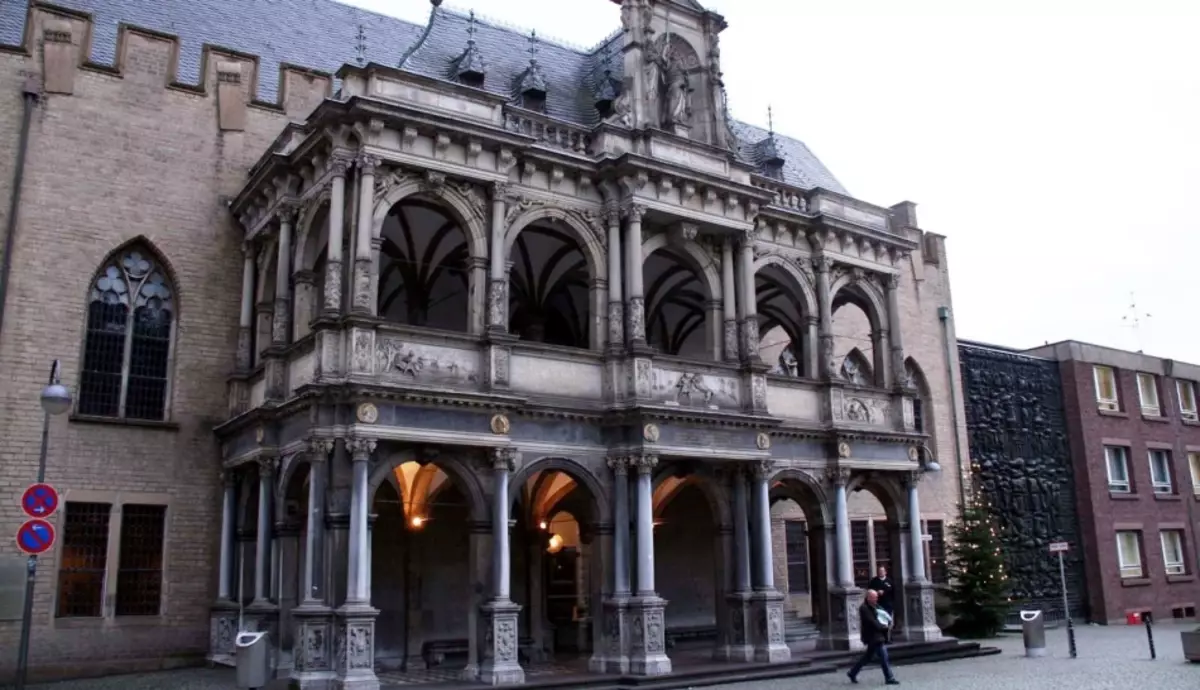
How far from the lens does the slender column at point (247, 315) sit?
21.3m

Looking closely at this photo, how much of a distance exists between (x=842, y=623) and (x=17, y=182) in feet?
60.9

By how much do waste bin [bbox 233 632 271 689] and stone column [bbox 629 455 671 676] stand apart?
20.7 feet

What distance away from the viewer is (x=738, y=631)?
66.1 ft

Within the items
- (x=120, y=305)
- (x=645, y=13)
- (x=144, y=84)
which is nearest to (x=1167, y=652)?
(x=645, y=13)

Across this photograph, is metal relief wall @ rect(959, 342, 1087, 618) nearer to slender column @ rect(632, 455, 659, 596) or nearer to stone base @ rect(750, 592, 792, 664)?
stone base @ rect(750, 592, 792, 664)

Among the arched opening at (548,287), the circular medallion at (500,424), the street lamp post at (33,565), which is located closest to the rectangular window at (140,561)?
the street lamp post at (33,565)

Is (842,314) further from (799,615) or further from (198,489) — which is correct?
(198,489)

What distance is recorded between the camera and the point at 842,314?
31906mm

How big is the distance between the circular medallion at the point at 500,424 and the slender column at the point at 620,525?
8.03 ft

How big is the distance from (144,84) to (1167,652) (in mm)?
24928

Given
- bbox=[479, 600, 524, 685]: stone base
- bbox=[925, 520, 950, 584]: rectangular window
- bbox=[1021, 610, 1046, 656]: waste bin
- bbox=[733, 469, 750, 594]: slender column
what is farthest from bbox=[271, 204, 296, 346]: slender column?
bbox=[925, 520, 950, 584]: rectangular window

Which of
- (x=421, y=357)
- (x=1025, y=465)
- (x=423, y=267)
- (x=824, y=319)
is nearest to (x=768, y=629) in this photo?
(x=824, y=319)

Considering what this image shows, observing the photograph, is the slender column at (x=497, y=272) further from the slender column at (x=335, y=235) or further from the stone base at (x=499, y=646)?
the stone base at (x=499, y=646)

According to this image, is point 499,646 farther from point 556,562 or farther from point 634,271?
point 556,562
